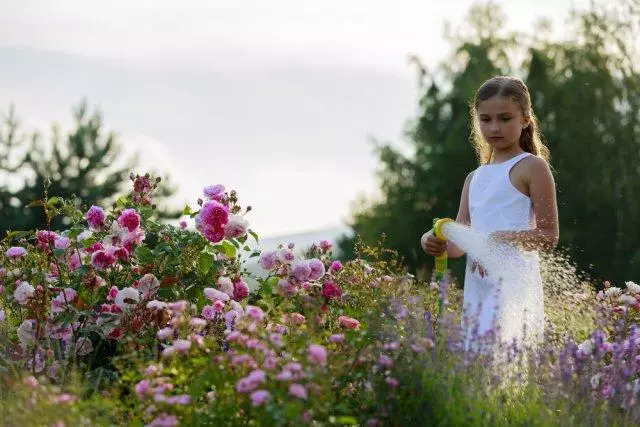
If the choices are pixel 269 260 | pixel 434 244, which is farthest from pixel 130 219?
pixel 434 244

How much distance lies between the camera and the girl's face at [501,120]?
15.6 feet

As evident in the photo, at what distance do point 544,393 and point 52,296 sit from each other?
275cm

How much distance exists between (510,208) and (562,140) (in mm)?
19007

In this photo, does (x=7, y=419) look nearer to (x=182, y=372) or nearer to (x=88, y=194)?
(x=182, y=372)

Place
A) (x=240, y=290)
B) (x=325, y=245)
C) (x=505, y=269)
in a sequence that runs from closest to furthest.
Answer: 1. (x=505, y=269)
2. (x=240, y=290)
3. (x=325, y=245)

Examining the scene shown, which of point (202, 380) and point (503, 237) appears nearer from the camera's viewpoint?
point (202, 380)

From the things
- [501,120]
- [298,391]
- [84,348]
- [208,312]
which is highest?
[501,120]

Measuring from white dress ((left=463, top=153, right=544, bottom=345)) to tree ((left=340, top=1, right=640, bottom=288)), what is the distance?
569 inches

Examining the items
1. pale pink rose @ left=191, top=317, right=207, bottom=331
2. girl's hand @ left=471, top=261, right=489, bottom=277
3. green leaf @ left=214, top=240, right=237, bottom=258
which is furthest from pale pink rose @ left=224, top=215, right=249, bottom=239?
pale pink rose @ left=191, top=317, right=207, bottom=331

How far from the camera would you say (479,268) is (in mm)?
4617

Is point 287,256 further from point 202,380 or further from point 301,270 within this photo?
point 202,380

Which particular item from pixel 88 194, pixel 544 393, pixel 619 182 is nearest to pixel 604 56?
pixel 619 182

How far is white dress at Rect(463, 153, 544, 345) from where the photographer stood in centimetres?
448

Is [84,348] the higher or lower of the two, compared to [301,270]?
lower
